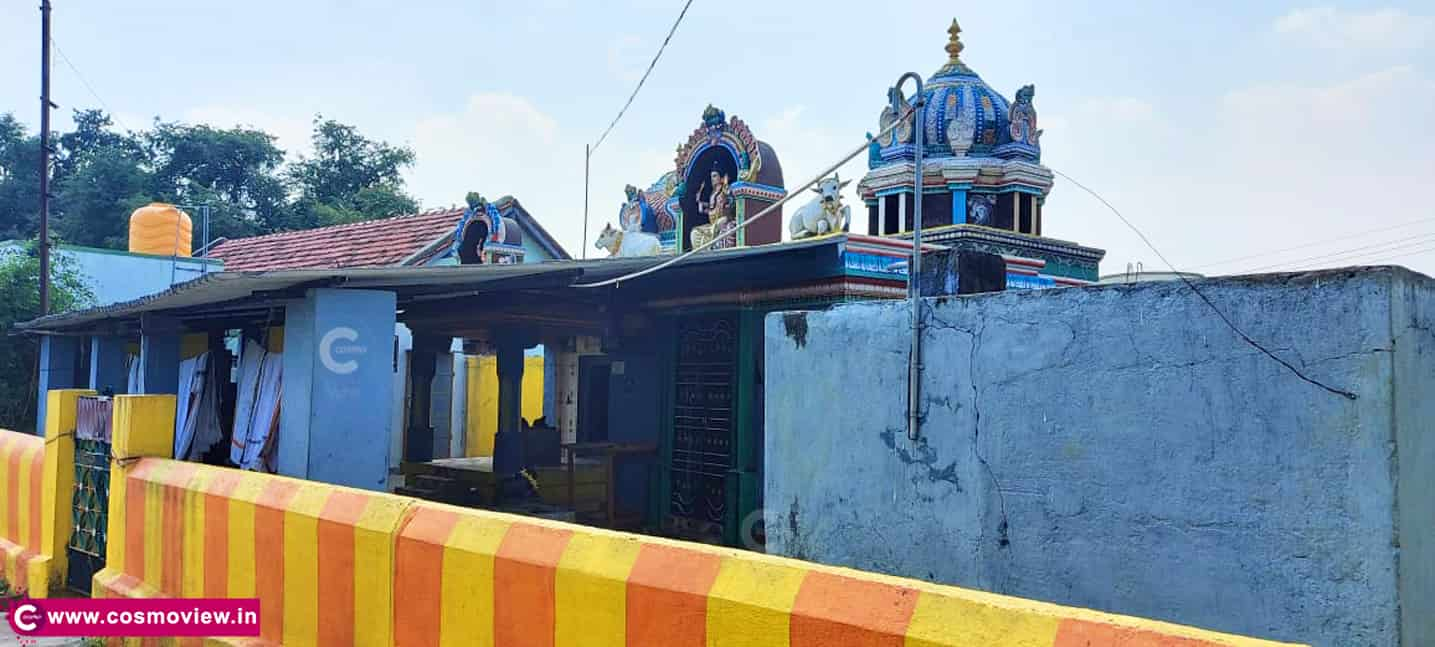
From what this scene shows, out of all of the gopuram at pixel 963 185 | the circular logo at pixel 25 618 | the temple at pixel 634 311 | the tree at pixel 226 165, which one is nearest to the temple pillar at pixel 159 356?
the temple at pixel 634 311

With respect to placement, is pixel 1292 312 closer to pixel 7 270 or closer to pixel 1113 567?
pixel 1113 567

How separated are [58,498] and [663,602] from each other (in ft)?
24.2

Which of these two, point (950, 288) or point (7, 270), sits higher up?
point (7, 270)

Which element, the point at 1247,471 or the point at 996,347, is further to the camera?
the point at 996,347

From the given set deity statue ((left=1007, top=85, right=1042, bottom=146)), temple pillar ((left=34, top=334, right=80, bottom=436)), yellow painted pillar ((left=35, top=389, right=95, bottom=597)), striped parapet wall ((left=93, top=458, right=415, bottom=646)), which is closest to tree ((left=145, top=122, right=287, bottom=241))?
temple pillar ((left=34, top=334, right=80, bottom=436))

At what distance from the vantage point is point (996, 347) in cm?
461

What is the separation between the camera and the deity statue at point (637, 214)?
58.3ft

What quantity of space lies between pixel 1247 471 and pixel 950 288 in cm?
179

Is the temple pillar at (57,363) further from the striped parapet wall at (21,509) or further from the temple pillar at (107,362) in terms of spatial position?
the striped parapet wall at (21,509)

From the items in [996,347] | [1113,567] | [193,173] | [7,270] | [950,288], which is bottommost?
[1113,567]

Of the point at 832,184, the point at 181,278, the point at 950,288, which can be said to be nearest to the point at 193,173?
the point at 181,278

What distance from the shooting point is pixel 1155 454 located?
402 cm

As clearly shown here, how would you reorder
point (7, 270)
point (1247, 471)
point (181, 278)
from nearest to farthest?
point (1247, 471)
point (7, 270)
point (181, 278)

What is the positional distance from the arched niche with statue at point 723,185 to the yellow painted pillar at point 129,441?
5645 millimetres
